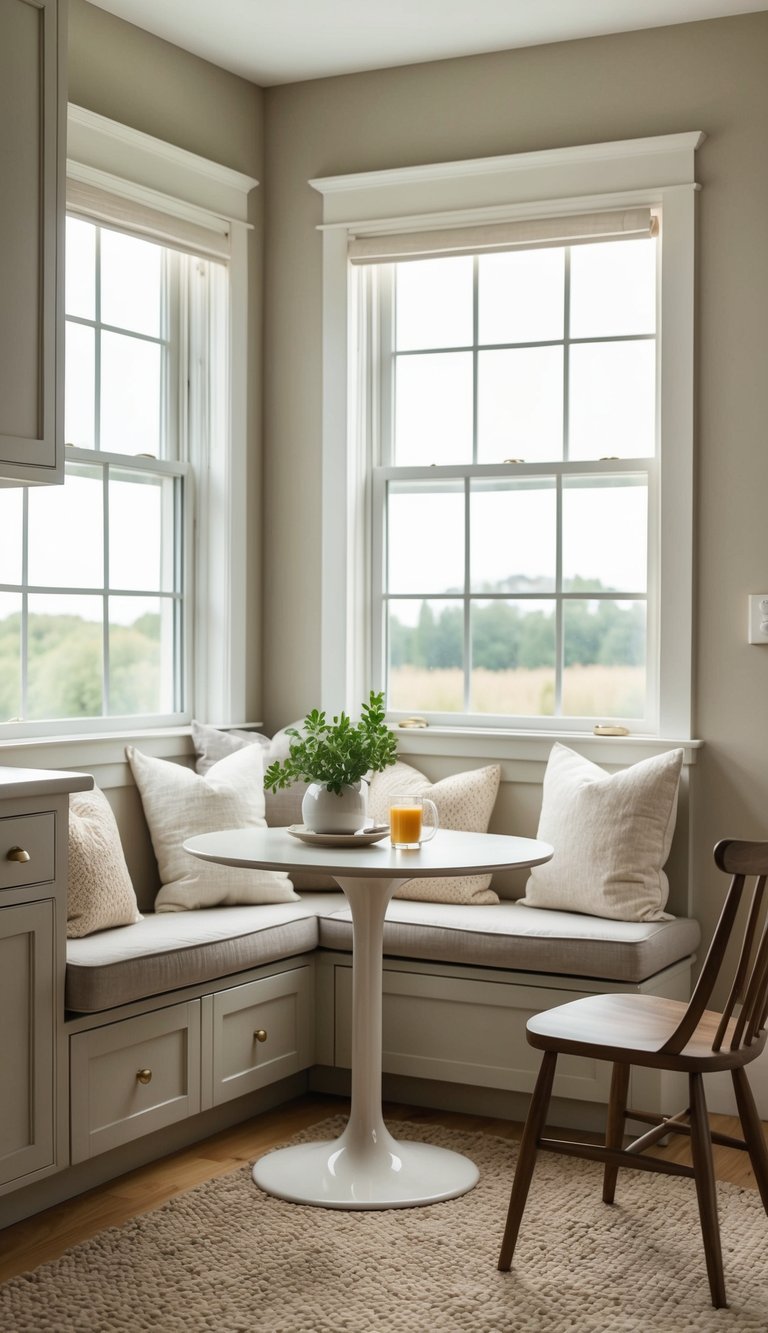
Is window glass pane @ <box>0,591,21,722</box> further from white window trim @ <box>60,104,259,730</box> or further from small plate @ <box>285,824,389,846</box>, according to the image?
small plate @ <box>285,824,389,846</box>

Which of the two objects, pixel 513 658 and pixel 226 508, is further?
pixel 226 508

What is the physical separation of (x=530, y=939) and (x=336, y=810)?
0.66 m

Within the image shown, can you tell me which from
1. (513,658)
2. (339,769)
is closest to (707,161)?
(513,658)

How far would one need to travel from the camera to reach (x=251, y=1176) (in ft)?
10.0

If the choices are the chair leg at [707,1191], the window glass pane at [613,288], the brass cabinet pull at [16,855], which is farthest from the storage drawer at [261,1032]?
the window glass pane at [613,288]

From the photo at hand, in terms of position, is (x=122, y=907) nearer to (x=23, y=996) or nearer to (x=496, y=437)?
(x=23, y=996)

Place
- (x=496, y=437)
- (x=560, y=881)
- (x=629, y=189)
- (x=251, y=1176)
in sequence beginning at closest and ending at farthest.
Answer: (x=251, y=1176) → (x=560, y=881) → (x=629, y=189) → (x=496, y=437)

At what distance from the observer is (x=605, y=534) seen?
4.00m

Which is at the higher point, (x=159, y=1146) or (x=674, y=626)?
(x=674, y=626)

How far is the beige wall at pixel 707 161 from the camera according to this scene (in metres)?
3.67

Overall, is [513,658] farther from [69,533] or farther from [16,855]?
[16,855]

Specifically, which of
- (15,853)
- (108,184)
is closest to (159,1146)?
(15,853)

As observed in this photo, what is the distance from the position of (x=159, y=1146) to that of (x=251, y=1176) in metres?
0.26

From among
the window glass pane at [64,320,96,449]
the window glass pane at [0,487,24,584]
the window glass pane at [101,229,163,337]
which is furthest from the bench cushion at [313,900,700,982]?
the window glass pane at [101,229,163,337]
